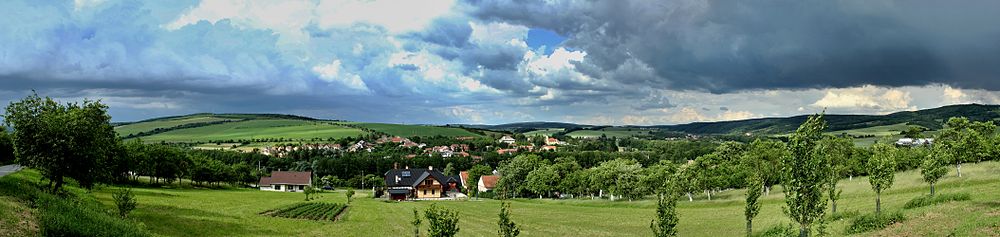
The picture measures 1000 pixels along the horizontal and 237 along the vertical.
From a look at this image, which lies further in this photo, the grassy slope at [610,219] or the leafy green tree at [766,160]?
the leafy green tree at [766,160]

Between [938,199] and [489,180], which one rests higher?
[938,199]

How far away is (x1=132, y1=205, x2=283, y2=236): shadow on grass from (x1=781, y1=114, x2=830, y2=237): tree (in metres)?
37.8

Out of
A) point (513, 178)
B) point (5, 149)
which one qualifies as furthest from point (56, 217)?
point (513, 178)

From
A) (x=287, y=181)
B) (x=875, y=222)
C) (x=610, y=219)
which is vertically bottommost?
(x=287, y=181)

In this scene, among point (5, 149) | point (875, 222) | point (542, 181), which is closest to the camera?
point (875, 222)

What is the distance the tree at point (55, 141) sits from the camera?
3756cm

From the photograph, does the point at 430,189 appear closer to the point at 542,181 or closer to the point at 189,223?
the point at 542,181

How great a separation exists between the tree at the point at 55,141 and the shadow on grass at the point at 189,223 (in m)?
6.12

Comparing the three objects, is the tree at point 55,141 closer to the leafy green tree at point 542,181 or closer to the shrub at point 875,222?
the shrub at point 875,222

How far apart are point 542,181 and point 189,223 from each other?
80.1 m

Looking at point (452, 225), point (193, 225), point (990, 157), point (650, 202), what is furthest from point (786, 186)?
point (990, 157)

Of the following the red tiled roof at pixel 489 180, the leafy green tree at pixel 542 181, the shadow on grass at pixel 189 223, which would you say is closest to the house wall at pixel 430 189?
the red tiled roof at pixel 489 180

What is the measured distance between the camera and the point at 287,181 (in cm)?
15300

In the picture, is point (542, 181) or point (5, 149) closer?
point (5, 149)
